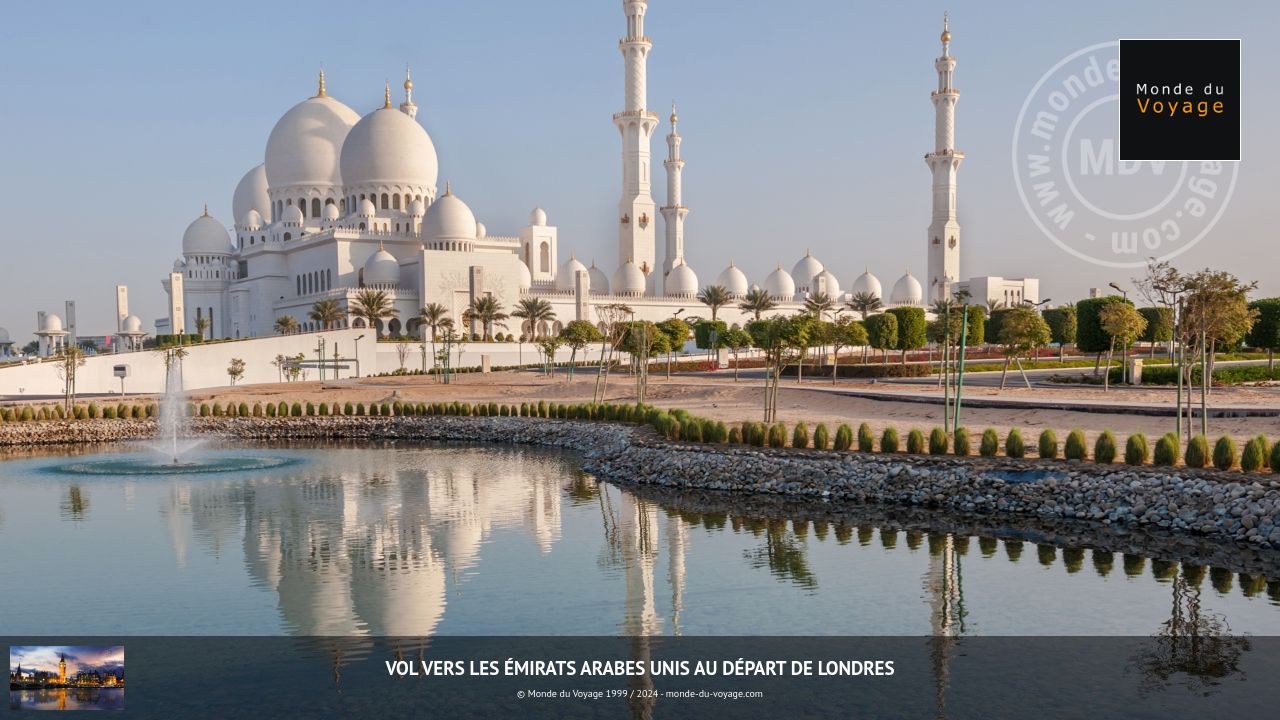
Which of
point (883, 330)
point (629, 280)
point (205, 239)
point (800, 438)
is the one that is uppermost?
point (205, 239)

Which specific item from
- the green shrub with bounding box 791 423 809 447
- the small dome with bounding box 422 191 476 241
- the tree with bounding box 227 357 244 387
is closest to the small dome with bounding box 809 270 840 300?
the small dome with bounding box 422 191 476 241

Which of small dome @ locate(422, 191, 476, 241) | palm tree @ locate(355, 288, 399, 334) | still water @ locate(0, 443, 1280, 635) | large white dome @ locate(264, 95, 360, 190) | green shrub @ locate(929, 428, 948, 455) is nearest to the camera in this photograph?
still water @ locate(0, 443, 1280, 635)

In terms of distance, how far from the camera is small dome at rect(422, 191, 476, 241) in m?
75.2

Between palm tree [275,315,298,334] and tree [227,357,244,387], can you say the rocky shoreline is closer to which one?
tree [227,357,244,387]

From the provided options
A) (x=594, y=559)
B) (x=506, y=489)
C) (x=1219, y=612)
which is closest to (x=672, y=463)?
(x=506, y=489)

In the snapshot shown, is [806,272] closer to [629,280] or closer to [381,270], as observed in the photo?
[629,280]

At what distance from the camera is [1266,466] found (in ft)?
56.9

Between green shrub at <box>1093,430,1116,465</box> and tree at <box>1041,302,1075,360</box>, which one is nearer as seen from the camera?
green shrub at <box>1093,430,1116,465</box>

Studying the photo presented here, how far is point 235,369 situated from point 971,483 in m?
45.2

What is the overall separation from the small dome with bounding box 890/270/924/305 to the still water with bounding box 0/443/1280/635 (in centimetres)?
8644

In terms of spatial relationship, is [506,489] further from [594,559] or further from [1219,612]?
[1219,612]

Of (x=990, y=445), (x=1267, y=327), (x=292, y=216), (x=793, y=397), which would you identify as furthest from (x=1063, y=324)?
(x=292, y=216)

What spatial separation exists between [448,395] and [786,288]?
57.8m

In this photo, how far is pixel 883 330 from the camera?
161 ft
